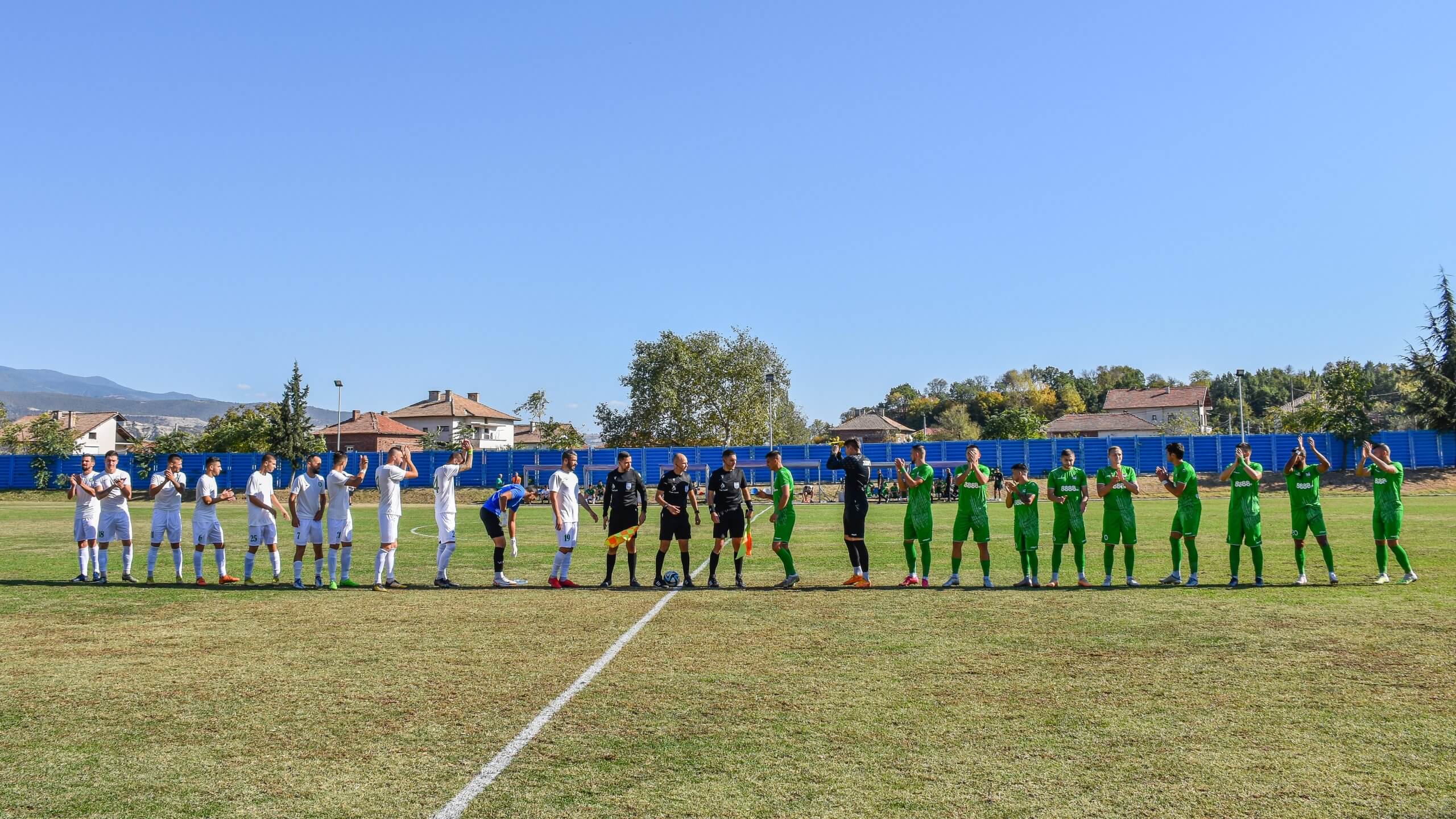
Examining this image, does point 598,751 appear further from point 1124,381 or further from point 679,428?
point 1124,381

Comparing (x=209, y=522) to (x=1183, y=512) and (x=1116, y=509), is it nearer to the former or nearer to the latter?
(x=1116, y=509)

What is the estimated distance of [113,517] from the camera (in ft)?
51.2

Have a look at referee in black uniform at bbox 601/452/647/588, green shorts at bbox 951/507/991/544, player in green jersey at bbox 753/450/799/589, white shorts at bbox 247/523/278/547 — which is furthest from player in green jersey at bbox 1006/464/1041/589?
white shorts at bbox 247/523/278/547

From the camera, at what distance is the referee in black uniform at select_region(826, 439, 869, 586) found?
14516 mm

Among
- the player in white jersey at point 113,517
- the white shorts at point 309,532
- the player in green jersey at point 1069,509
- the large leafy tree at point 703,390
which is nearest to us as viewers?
the player in green jersey at point 1069,509

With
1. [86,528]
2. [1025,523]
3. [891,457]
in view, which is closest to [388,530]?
[86,528]

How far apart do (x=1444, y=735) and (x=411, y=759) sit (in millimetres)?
6284

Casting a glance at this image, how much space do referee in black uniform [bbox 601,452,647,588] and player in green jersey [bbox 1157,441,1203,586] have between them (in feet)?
23.7

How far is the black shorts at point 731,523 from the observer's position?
14.6 m

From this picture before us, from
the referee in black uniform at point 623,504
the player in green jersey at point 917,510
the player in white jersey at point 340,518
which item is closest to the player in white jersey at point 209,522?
the player in white jersey at point 340,518

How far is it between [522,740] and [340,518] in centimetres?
937

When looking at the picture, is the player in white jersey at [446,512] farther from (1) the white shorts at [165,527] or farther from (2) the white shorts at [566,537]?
(1) the white shorts at [165,527]

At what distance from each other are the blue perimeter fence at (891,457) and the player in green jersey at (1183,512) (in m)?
42.7

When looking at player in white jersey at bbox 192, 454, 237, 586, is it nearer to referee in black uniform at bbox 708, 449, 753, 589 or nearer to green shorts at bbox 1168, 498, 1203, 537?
referee in black uniform at bbox 708, 449, 753, 589
